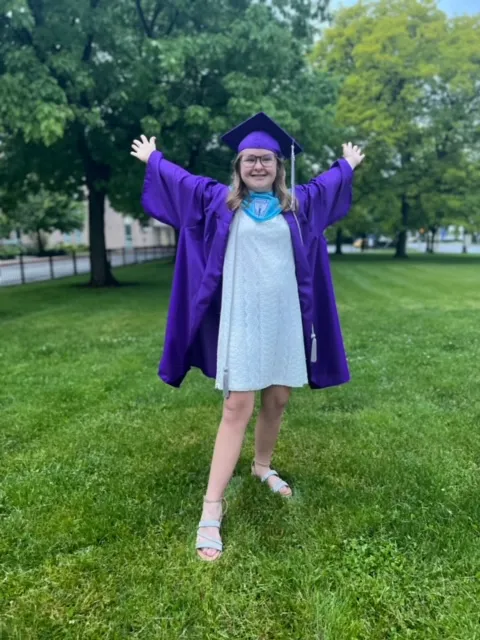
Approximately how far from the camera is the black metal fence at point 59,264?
20.0m

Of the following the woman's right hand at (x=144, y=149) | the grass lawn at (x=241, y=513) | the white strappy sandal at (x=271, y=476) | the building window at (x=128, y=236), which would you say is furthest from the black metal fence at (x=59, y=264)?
the white strappy sandal at (x=271, y=476)

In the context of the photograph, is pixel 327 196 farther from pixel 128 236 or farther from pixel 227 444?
pixel 128 236

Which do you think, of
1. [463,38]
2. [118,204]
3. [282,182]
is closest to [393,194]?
[463,38]

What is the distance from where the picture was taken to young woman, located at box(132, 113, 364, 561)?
8.61ft

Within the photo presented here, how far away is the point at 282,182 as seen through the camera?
2.72 metres

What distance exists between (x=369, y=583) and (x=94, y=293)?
13.1 m

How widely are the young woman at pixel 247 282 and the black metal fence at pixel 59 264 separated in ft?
55.0

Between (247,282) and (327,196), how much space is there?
708 mm

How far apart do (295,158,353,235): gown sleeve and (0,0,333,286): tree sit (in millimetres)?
8045

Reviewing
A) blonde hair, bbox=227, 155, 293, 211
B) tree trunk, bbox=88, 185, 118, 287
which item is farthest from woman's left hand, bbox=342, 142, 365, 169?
tree trunk, bbox=88, 185, 118, 287

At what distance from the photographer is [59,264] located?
2781 centimetres

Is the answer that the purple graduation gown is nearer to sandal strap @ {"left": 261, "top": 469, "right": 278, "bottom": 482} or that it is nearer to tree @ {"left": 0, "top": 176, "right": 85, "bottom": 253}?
sandal strap @ {"left": 261, "top": 469, "right": 278, "bottom": 482}

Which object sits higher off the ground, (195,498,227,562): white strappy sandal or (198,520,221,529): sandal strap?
(198,520,221,529): sandal strap

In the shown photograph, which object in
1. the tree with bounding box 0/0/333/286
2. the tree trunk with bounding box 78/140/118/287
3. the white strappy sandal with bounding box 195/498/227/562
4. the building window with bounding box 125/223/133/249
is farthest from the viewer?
the building window with bounding box 125/223/133/249
